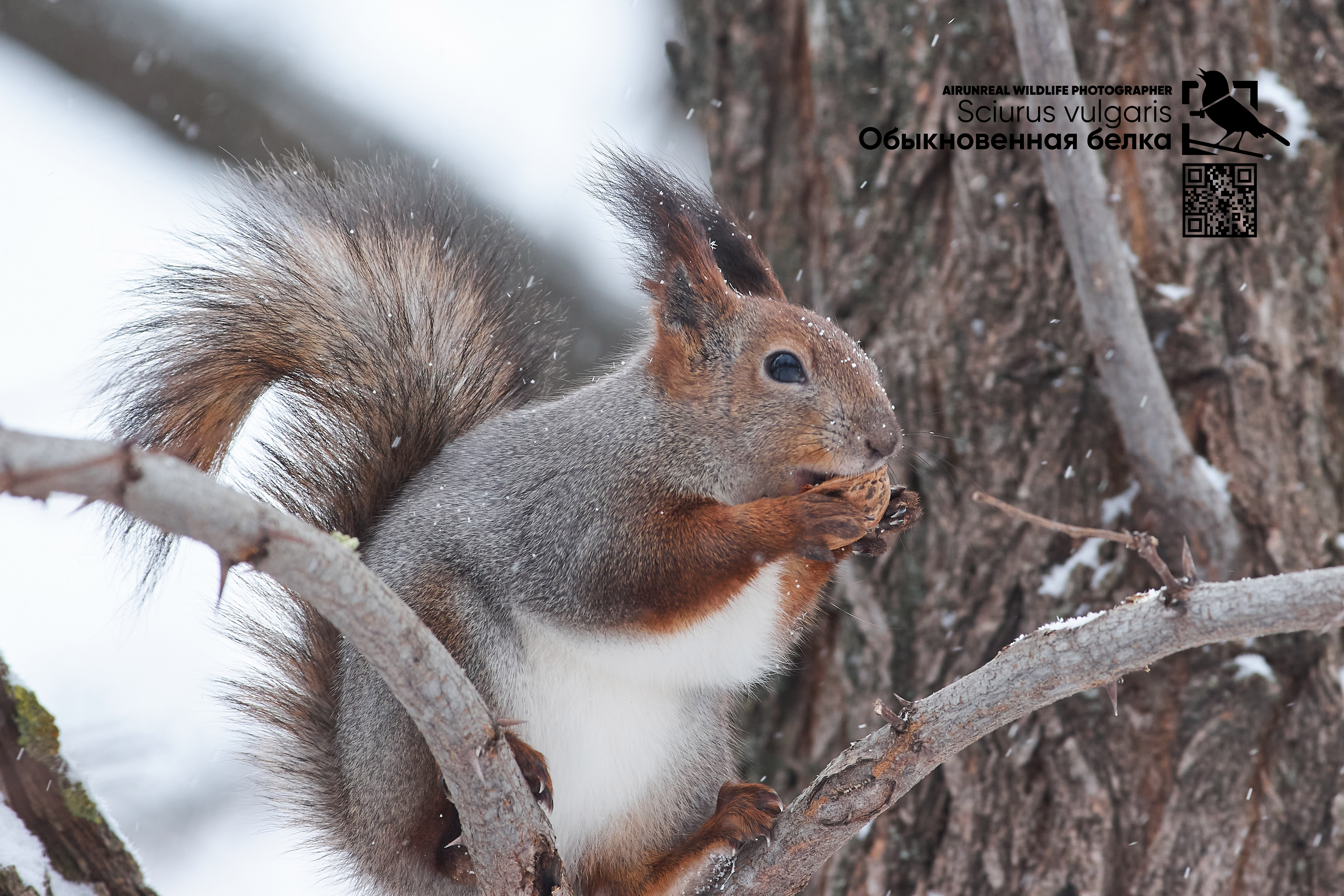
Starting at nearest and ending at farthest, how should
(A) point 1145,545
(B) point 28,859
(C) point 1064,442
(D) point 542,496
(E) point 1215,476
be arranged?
(A) point 1145,545 → (B) point 28,859 → (D) point 542,496 → (E) point 1215,476 → (C) point 1064,442

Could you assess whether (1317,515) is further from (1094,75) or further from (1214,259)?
(1094,75)

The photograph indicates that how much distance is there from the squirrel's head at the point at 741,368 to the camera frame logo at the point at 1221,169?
2.38 feet

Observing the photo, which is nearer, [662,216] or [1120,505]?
[662,216]

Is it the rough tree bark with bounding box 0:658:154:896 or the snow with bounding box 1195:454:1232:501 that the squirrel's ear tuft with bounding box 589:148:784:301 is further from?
the rough tree bark with bounding box 0:658:154:896

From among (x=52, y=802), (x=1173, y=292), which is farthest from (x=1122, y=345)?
(x=52, y=802)

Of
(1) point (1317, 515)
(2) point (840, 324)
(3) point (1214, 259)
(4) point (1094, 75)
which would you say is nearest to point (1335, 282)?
(3) point (1214, 259)

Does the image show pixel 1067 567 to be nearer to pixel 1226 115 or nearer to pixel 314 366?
pixel 1226 115

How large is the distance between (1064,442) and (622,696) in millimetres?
943

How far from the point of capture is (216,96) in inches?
92.5

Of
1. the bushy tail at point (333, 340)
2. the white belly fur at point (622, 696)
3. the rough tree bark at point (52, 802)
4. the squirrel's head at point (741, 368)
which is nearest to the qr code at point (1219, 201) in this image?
the squirrel's head at point (741, 368)

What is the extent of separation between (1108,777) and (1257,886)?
272 mm

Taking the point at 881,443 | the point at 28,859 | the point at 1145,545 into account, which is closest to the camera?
the point at 1145,545

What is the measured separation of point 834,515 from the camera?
1423 millimetres

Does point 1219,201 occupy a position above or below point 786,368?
above
